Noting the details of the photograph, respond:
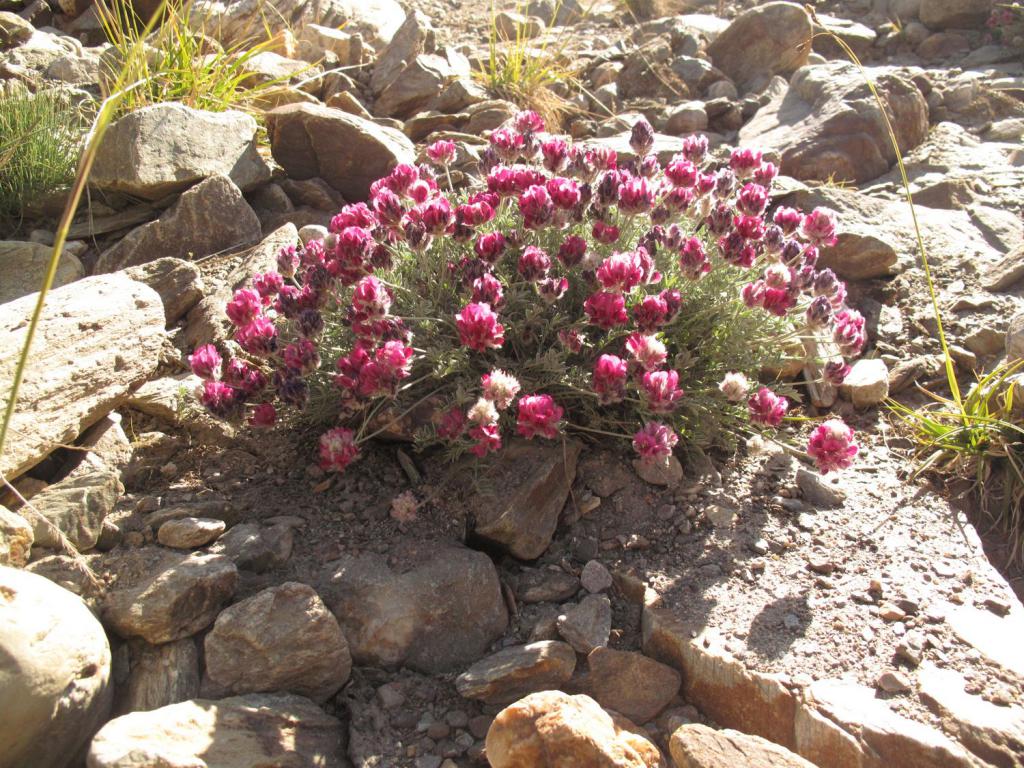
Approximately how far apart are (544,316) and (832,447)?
1.16 m

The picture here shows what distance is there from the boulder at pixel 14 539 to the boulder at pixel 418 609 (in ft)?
3.03

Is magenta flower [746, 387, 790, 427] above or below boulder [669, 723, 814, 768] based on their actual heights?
above

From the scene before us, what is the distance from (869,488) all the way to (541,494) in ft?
4.23

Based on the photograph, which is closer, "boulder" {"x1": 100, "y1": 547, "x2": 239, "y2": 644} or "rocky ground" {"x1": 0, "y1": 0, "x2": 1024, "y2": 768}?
"rocky ground" {"x1": 0, "y1": 0, "x2": 1024, "y2": 768}

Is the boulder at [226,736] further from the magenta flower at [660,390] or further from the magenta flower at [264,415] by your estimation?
the magenta flower at [660,390]

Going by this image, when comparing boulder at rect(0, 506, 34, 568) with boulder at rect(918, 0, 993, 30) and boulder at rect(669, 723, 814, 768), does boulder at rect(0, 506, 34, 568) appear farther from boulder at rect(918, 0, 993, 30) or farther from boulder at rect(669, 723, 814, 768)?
boulder at rect(918, 0, 993, 30)

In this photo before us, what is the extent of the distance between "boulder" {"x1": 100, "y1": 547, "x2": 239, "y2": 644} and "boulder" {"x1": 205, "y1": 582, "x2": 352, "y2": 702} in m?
0.09

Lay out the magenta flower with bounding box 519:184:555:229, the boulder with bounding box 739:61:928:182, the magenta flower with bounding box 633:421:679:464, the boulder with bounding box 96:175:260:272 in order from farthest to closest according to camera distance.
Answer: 1. the boulder with bounding box 739:61:928:182
2. the boulder with bounding box 96:175:260:272
3. the magenta flower with bounding box 519:184:555:229
4. the magenta flower with bounding box 633:421:679:464

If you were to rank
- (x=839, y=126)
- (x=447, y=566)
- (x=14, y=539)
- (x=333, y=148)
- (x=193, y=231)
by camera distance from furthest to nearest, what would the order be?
(x=839, y=126) → (x=333, y=148) → (x=193, y=231) → (x=447, y=566) → (x=14, y=539)

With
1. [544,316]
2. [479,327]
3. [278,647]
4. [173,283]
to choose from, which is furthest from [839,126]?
[278,647]

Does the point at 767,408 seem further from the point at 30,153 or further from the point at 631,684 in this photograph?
the point at 30,153

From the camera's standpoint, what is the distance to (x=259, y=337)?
3230 millimetres

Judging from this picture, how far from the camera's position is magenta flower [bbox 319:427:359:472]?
10.2ft

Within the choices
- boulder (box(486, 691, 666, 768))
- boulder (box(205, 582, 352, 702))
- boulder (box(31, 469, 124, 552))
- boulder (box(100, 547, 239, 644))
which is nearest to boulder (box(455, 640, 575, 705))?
boulder (box(486, 691, 666, 768))
